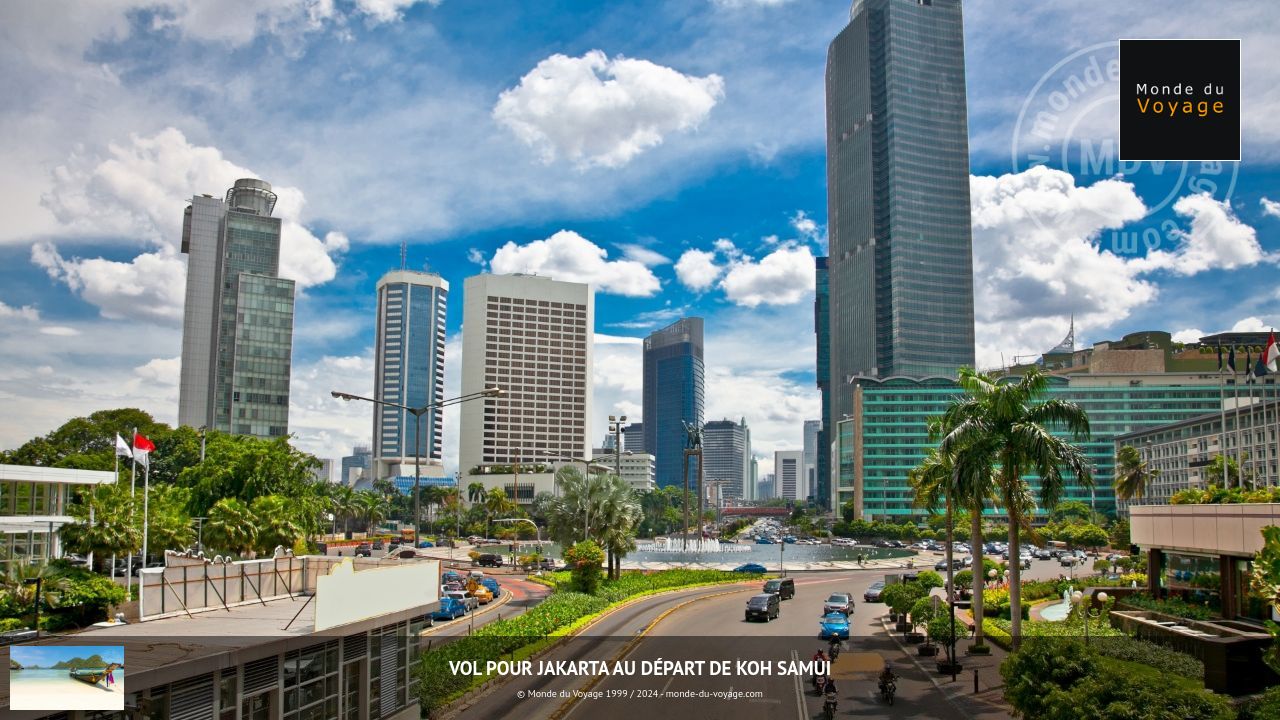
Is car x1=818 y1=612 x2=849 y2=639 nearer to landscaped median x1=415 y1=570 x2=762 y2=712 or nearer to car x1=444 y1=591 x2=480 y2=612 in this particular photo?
landscaped median x1=415 y1=570 x2=762 y2=712

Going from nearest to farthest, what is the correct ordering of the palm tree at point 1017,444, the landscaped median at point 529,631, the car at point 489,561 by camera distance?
1. the landscaped median at point 529,631
2. the palm tree at point 1017,444
3. the car at point 489,561

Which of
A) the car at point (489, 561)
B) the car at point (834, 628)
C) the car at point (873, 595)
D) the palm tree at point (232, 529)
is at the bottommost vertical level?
the car at point (489, 561)

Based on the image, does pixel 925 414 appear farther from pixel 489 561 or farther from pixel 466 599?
pixel 466 599

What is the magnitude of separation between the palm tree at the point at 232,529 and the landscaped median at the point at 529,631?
47.1ft

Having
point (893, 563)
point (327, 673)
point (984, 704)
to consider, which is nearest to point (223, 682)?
point (327, 673)

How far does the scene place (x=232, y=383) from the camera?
15950cm

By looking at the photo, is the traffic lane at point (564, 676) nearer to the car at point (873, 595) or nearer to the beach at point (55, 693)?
the car at point (873, 595)

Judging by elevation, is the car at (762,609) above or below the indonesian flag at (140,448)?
below

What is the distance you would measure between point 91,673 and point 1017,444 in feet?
96.2

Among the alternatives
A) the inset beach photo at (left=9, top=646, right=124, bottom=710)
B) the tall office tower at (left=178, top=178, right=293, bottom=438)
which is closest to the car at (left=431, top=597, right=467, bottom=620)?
the inset beach photo at (left=9, top=646, right=124, bottom=710)

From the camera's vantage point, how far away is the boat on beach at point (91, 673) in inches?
534

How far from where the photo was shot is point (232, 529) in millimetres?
44500

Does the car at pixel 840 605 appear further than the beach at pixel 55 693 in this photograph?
Yes

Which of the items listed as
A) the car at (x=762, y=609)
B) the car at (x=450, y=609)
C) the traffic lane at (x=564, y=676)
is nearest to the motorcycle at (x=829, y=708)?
the traffic lane at (x=564, y=676)
